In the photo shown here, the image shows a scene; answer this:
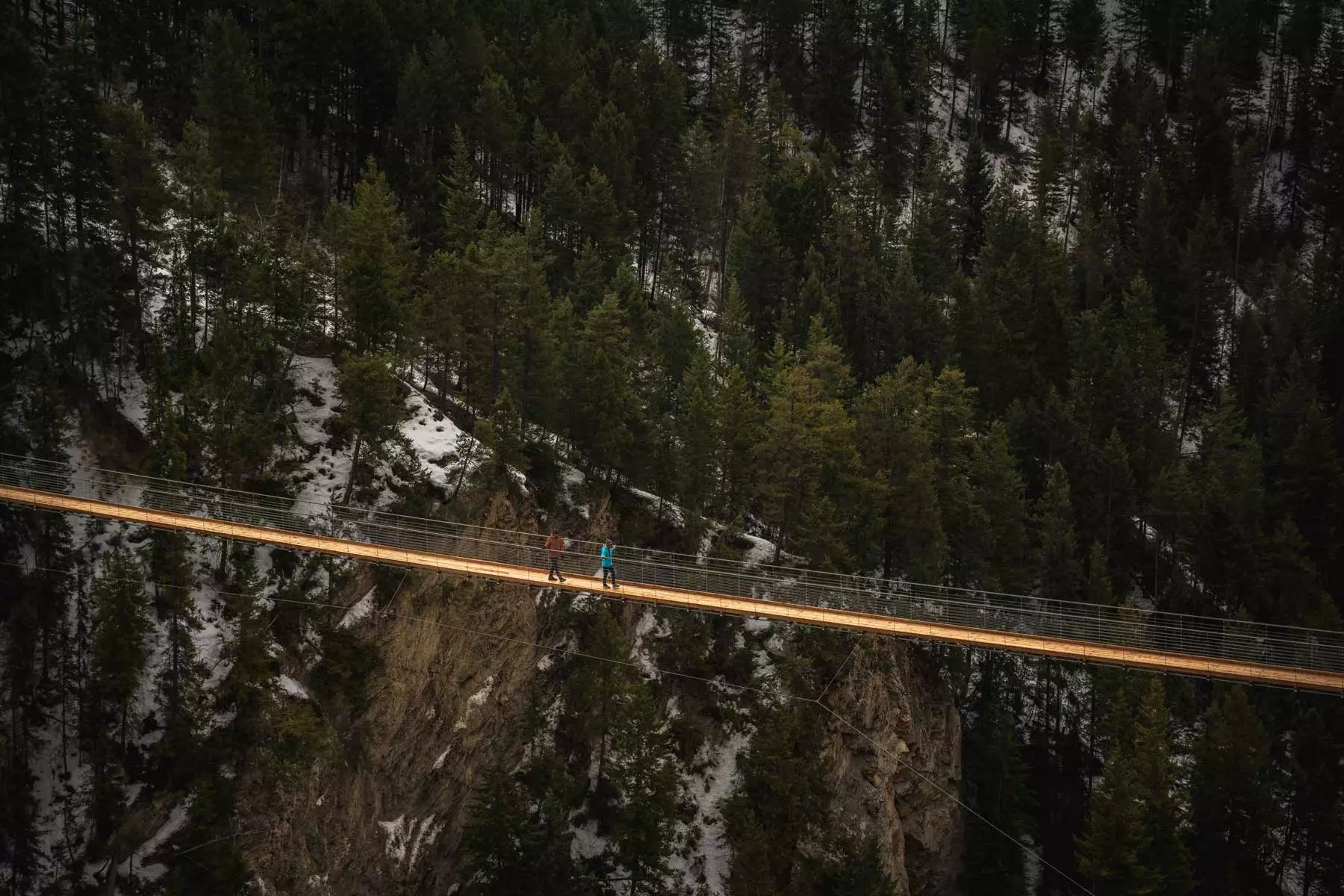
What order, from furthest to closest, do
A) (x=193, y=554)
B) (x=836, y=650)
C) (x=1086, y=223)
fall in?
(x=1086, y=223), (x=836, y=650), (x=193, y=554)

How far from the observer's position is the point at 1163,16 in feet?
291

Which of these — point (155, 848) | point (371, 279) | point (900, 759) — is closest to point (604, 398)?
point (371, 279)

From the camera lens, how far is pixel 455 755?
33.4 m

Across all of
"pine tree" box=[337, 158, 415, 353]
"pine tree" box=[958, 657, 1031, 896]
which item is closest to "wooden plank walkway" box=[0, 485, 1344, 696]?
"pine tree" box=[337, 158, 415, 353]

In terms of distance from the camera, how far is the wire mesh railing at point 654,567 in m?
Result: 28.1

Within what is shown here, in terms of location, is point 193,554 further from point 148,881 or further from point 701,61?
point 701,61

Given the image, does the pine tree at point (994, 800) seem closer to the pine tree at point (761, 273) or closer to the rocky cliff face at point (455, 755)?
the rocky cliff face at point (455, 755)

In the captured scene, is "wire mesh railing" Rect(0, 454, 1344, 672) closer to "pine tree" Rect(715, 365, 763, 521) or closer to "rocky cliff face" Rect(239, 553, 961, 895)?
"rocky cliff face" Rect(239, 553, 961, 895)

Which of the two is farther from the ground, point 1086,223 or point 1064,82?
point 1064,82

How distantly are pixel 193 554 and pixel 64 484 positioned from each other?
141 inches

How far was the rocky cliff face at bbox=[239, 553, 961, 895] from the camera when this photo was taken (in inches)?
1150

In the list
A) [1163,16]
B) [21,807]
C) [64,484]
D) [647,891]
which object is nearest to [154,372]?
[64,484]

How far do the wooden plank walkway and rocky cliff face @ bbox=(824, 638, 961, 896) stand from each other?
1005 centimetres

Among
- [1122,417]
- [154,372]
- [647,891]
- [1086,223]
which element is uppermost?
[1086,223]
